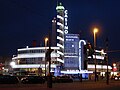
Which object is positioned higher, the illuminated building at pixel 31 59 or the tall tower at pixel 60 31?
the tall tower at pixel 60 31

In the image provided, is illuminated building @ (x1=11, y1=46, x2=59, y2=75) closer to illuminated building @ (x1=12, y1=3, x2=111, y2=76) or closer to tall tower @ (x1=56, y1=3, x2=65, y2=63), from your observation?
illuminated building @ (x1=12, y1=3, x2=111, y2=76)

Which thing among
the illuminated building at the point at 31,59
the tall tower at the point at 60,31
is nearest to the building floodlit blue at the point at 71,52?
the tall tower at the point at 60,31

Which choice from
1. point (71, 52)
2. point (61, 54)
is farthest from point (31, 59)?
point (71, 52)

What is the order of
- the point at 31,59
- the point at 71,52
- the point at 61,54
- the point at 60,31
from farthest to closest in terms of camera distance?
the point at 31,59, the point at 60,31, the point at 61,54, the point at 71,52

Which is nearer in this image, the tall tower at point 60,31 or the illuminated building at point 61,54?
the illuminated building at point 61,54

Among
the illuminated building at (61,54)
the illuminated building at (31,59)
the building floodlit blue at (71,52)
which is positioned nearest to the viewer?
the building floodlit blue at (71,52)

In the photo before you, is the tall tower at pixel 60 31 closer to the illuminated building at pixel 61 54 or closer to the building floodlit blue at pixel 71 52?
the illuminated building at pixel 61 54

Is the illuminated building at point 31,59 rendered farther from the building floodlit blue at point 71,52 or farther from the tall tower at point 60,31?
the building floodlit blue at point 71,52

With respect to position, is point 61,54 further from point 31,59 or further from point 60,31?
point 31,59

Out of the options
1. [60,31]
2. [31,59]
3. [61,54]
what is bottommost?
[31,59]

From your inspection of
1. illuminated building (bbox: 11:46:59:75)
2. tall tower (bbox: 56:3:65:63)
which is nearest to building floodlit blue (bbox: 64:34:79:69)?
tall tower (bbox: 56:3:65:63)

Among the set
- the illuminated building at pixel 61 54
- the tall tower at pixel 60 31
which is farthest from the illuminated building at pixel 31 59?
the tall tower at pixel 60 31

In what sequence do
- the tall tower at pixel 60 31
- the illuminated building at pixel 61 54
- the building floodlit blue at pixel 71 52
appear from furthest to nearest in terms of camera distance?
the tall tower at pixel 60 31
the illuminated building at pixel 61 54
the building floodlit blue at pixel 71 52

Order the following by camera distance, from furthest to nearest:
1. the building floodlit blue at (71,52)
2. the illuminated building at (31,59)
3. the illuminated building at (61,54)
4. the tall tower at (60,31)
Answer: the illuminated building at (31,59) < the tall tower at (60,31) < the illuminated building at (61,54) < the building floodlit blue at (71,52)
